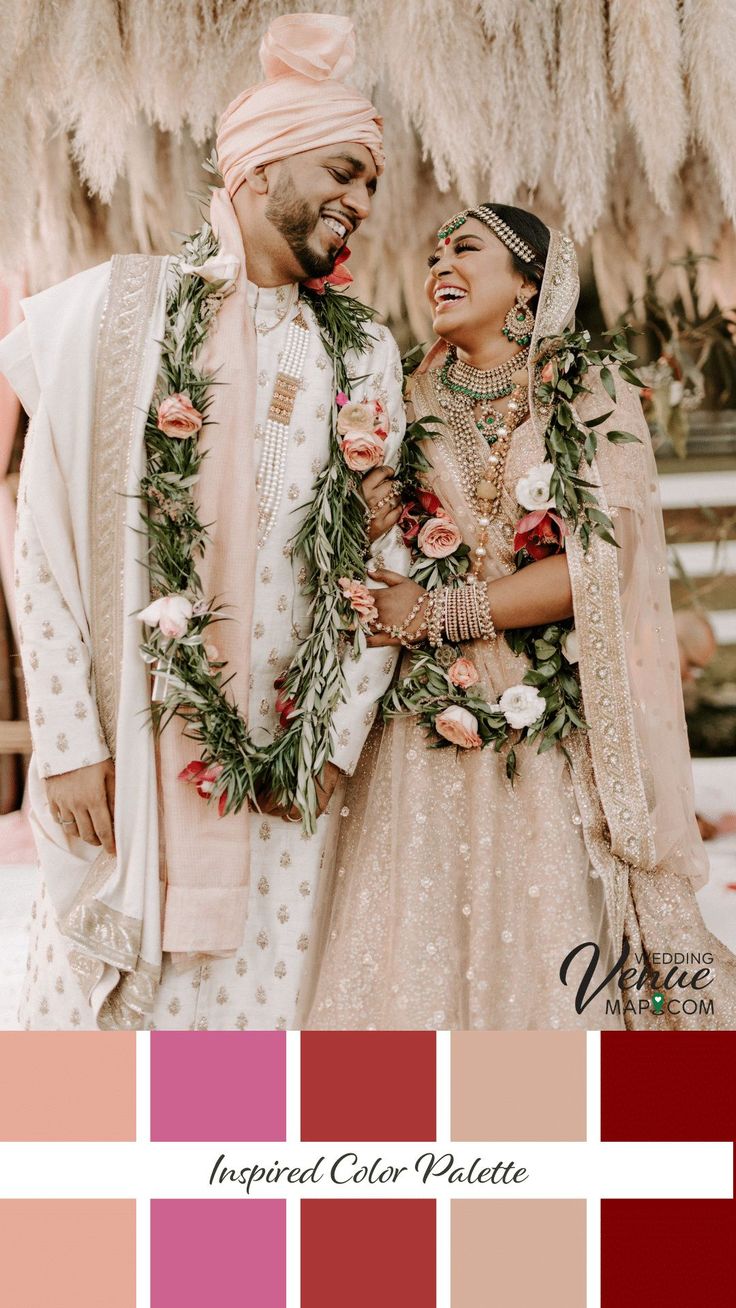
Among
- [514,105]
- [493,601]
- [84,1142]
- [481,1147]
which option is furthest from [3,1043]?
[514,105]

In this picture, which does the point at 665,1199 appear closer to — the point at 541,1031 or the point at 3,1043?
the point at 541,1031

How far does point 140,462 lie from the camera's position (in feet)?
5.55

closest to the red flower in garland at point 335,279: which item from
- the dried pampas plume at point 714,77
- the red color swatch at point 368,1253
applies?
the dried pampas plume at point 714,77

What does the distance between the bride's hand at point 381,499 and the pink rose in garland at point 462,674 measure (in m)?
0.27

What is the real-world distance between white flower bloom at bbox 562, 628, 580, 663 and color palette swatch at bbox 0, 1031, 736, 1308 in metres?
0.65

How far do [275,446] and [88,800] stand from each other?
0.67 metres

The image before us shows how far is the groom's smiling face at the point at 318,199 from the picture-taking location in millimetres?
1744

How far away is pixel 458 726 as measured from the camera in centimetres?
184

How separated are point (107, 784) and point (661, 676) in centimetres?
101

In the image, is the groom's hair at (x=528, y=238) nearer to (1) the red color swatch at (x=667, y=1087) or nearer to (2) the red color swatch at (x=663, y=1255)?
(1) the red color swatch at (x=667, y=1087)

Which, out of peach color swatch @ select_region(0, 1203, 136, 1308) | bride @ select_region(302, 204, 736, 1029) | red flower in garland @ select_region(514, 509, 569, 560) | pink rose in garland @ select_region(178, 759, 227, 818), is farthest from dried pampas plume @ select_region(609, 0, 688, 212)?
peach color swatch @ select_region(0, 1203, 136, 1308)

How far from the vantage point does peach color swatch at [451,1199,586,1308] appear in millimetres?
1725

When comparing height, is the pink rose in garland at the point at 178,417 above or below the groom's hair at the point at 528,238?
below
